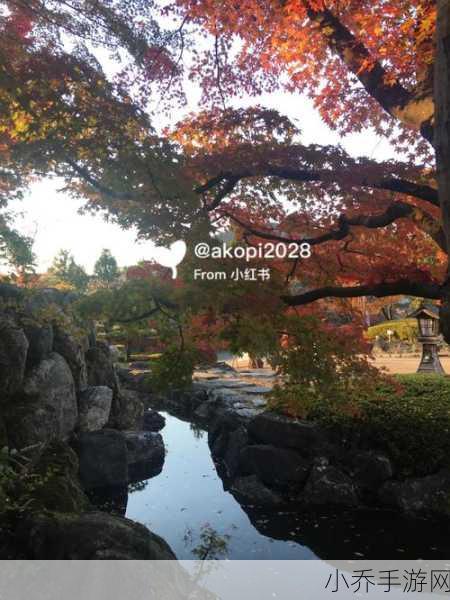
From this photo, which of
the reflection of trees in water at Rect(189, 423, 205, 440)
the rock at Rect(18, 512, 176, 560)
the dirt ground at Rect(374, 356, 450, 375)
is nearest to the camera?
the rock at Rect(18, 512, 176, 560)

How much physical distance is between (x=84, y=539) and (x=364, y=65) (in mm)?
6487

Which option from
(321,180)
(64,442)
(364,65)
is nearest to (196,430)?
(64,442)

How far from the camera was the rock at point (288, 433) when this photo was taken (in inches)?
328

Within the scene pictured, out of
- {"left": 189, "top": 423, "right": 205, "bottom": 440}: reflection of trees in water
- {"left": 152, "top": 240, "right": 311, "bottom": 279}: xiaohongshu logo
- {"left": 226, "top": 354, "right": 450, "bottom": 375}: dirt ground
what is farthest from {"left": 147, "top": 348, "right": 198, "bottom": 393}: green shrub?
{"left": 226, "top": 354, "right": 450, "bottom": 375}: dirt ground

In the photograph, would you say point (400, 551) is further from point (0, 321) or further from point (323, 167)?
point (0, 321)

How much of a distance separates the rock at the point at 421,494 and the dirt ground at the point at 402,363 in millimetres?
10364

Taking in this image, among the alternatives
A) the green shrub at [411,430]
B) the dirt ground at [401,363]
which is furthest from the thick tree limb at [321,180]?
the dirt ground at [401,363]

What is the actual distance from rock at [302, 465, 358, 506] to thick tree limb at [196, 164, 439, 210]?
463cm

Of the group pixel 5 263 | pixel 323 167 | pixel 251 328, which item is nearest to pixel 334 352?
pixel 251 328

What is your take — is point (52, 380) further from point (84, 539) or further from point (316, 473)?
point (84, 539)

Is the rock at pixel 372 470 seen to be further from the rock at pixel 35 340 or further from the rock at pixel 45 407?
the rock at pixel 35 340

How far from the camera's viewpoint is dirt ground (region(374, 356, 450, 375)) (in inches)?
715

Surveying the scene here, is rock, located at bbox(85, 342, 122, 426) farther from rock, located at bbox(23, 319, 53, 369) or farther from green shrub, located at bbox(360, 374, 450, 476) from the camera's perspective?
green shrub, located at bbox(360, 374, 450, 476)

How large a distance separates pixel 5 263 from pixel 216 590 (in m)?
9.58
